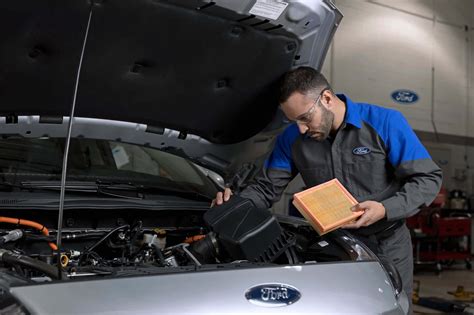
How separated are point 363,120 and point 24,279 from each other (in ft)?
4.71

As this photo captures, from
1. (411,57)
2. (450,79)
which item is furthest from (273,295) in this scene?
(450,79)

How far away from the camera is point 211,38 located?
1.86 m

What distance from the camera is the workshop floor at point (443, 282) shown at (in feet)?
16.0

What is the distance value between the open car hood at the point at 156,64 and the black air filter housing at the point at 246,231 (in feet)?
1.85

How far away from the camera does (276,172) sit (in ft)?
7.57

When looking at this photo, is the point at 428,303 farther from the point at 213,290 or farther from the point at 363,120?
the point at 213,290

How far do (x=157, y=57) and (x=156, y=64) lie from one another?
0.05 meters

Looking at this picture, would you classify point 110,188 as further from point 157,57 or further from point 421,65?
point 421,65

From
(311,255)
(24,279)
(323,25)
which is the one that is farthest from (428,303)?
(24,279)

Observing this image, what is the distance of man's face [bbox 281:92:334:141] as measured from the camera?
1.99 metres

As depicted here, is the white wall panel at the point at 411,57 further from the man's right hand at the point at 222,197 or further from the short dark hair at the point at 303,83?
the man's right hand at the point at 222,197

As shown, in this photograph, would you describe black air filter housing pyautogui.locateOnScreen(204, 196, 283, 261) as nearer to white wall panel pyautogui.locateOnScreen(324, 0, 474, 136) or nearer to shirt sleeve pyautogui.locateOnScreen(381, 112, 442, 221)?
shirt sleeve pyautogui.locateOnScreen(381, 112, 442, 221)

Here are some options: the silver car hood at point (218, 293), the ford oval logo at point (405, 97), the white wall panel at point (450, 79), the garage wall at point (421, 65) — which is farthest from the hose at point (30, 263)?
the white wall panel at point (450, 79)

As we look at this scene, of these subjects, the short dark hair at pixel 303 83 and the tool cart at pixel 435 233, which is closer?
the short dark hair at pixel 303 83
